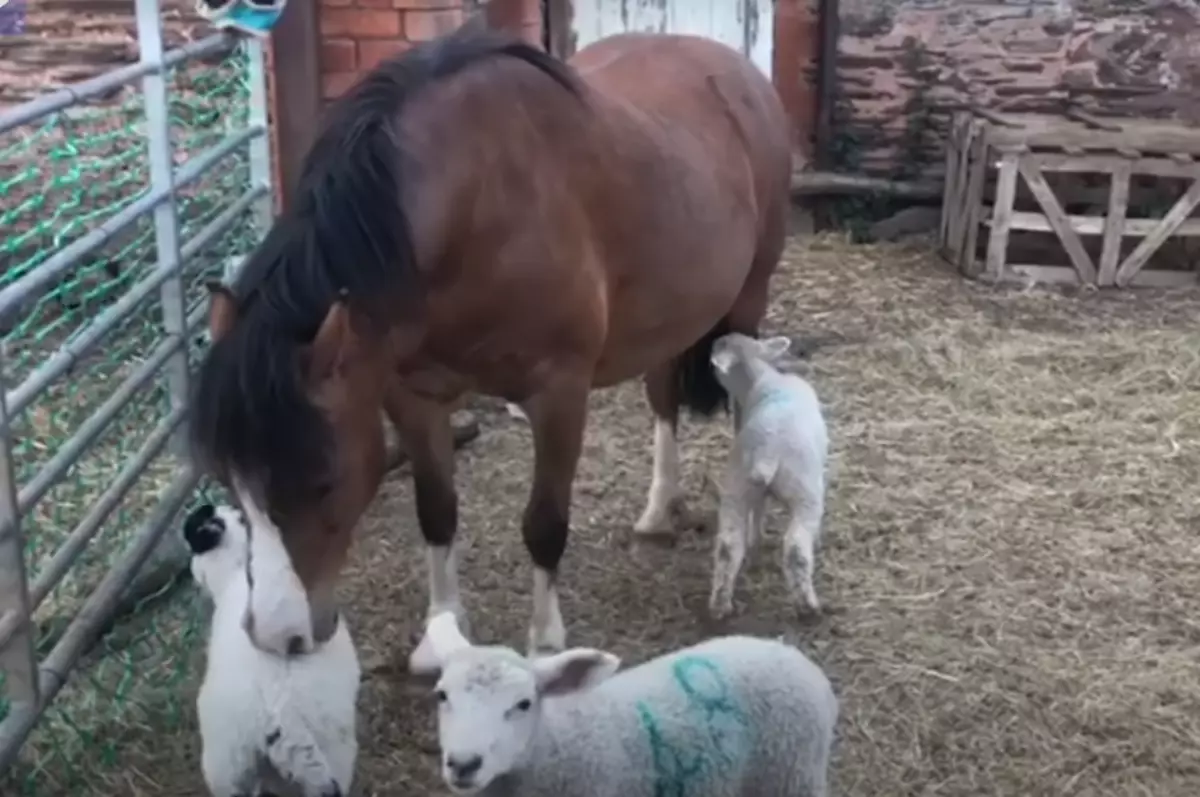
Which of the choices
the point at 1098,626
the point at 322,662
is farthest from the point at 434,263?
the point at 1098,626

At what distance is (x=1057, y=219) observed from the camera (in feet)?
22.0

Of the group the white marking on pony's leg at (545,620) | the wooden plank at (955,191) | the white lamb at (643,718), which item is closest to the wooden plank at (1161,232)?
the wooden plank at (955,191)

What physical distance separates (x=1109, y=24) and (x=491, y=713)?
6.42 m

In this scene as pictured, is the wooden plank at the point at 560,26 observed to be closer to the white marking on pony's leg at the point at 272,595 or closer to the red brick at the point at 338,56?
the red brick at the point at 338,56

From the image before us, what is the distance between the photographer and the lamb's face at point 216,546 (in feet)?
9.09

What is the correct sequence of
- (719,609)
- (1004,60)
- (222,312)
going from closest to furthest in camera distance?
(222,312) → (719,609) → (1004,60)

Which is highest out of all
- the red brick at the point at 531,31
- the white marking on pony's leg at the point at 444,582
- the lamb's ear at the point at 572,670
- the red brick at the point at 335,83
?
the red brick at the point at 335,83

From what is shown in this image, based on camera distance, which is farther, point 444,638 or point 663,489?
point 663,489

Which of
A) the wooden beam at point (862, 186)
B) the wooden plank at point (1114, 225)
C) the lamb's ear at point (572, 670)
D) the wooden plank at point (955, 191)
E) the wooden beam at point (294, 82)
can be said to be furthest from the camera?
the wooden beam at point (862, 186)

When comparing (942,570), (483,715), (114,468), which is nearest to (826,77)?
(942,570)

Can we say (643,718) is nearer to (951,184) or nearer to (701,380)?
(701,380)

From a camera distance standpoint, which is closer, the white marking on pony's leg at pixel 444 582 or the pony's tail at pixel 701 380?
the white marking on pony's leg at pixel 444 582

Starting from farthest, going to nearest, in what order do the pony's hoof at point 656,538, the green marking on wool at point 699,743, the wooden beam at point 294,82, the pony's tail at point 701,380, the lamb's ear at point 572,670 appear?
the wooden beam at point 294,82, the pony's tail at point 701,380, the pony's hoof at point 656,538, the green marking on wool at point 699,743, the lamb's ear at point 572,670

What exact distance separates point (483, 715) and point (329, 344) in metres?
0.71
